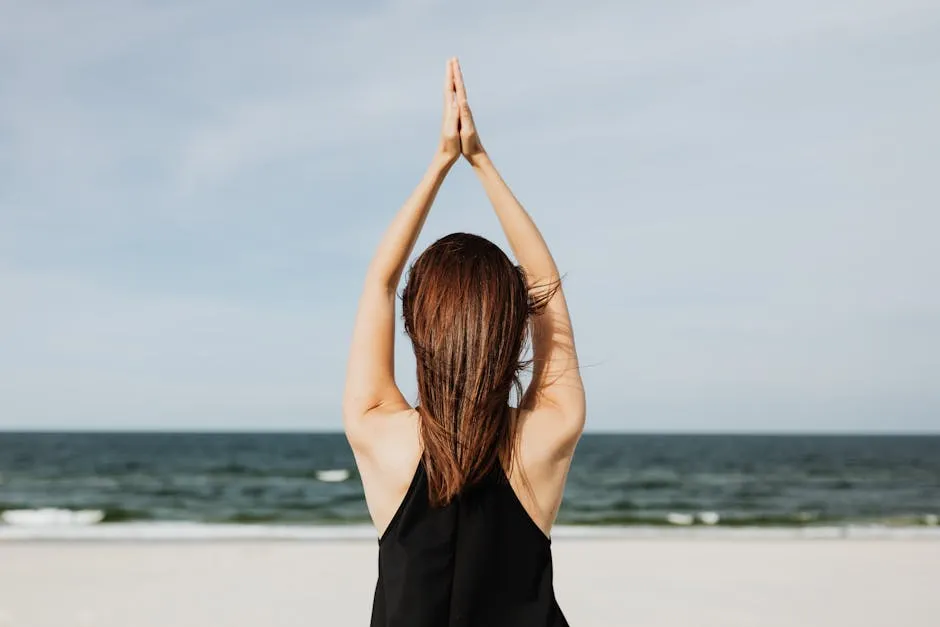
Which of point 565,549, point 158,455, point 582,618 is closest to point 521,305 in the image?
point 582,618

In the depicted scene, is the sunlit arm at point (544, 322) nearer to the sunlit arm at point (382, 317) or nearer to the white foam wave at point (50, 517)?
the sunlit arm at point (382, 317)

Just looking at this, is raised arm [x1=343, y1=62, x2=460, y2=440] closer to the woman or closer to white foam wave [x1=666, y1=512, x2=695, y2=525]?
the woman

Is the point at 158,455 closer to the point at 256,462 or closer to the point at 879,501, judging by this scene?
the point at 256,462

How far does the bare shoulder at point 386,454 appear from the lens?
1.60 m

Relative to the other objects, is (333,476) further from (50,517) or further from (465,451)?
(465,451)

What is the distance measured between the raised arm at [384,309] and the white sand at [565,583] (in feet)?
17.0

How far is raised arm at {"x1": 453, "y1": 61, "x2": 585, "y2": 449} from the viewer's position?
1659mm

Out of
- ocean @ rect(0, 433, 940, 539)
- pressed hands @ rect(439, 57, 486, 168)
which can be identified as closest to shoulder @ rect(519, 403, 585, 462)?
pressed hands @ rect(439, 57, 486, 168)

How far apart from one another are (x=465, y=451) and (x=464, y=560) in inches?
7.9

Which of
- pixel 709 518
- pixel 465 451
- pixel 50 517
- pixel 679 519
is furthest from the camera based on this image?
pixel 50 517

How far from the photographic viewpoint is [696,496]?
24531 mm

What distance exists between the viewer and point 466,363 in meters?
1.56

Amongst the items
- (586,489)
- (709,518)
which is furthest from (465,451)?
(586,489)

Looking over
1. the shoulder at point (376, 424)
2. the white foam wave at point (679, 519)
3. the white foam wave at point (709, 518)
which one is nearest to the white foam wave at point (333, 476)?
the white foam wave at point (679, 519)
